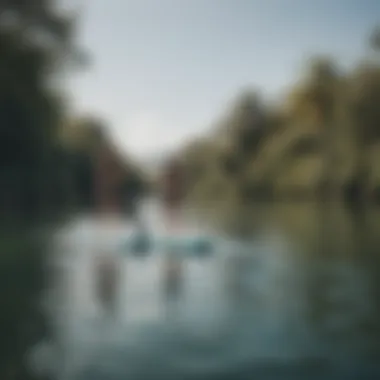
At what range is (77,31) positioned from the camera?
7.23 ft

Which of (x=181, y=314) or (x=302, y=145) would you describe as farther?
(x=302, y=145)

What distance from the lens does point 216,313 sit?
2541 millimetres

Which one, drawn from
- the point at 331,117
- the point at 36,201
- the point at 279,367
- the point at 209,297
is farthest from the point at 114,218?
the point at 331,117

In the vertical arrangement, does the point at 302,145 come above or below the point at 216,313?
above

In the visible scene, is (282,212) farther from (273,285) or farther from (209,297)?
(209,297)

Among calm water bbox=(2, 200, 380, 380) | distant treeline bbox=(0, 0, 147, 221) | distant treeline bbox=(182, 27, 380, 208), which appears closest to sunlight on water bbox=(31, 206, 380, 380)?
calm water bbox=(2, 200, 380, 380)

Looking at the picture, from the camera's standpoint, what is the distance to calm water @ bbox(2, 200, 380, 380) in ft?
6.55

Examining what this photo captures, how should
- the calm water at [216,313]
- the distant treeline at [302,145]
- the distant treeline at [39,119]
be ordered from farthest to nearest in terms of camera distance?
the distant treeline at [302,145] < the distant treeline at [39,119] < the calm water at [216,313]

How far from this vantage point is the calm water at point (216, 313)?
6.55 ft

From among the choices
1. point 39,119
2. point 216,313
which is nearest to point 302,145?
point 216,313

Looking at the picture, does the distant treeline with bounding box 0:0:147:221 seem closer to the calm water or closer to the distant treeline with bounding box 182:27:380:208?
the calm water

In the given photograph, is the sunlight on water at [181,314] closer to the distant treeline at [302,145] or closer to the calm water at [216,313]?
the calm water at [216,313]

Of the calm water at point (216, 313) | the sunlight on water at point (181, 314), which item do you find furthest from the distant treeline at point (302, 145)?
the sunlight on water at point (181, 314)

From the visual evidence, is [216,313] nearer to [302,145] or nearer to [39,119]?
[302,145]
